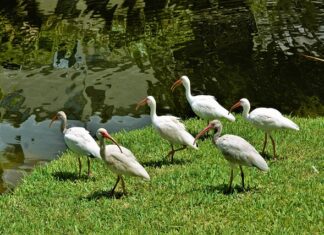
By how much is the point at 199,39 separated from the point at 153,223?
17.9m

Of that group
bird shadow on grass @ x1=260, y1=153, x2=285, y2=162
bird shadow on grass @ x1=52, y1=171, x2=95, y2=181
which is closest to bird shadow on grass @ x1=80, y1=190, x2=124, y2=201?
bird shadow on grass @ x1=52, y1=171, x2=95, y2=181

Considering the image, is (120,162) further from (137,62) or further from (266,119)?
(137,62)

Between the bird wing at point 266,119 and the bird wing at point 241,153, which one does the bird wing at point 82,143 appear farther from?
the bird wing at point 266,119

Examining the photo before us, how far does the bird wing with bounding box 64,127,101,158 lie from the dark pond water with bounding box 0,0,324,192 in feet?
8.53

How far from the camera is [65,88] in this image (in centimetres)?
2141

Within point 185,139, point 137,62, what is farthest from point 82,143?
point 137,62

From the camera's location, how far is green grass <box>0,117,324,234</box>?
910cm

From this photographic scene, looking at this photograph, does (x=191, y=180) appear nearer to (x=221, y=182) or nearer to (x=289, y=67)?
(x=221, y=182)

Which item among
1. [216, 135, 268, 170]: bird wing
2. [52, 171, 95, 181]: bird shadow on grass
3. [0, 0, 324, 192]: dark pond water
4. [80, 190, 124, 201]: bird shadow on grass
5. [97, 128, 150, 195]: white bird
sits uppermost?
[216, 135, 268, 170]: bird wing

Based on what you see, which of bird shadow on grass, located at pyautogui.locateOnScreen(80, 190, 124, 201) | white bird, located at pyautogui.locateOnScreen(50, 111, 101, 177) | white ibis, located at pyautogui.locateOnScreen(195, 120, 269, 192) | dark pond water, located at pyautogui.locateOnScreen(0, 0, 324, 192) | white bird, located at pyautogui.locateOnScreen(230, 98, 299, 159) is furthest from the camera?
dark pond water, located at pyautogui.locateOnScreen(0, 0, 324, 192)

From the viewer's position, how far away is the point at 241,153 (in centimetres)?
984

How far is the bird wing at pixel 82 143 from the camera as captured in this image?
39.2 feet

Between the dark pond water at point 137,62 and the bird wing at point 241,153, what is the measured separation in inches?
239

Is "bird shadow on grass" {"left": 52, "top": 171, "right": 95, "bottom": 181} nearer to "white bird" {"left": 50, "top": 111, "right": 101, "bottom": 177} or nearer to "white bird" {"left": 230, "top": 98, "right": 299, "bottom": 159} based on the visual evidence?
"white bird" {"left": 50, "top": 111, "right": 101, "bottom": 177}
